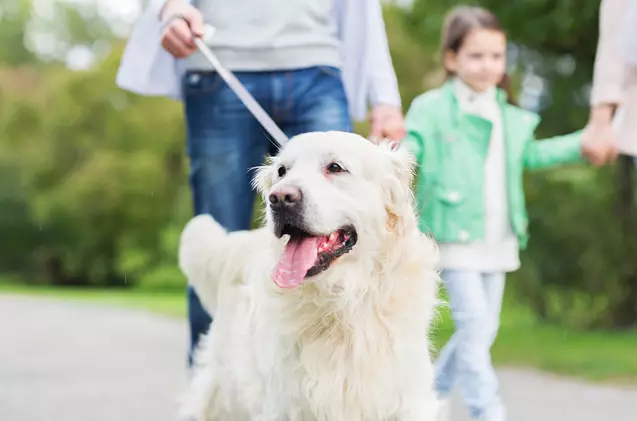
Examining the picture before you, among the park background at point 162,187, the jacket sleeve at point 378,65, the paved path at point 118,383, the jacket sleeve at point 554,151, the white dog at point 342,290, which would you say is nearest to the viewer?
the white dog at point 342,290

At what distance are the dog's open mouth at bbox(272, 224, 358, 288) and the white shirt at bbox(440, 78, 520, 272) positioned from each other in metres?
1.74

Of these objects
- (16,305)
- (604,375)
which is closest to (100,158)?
(16,305)

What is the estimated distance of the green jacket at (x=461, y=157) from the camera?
473cm

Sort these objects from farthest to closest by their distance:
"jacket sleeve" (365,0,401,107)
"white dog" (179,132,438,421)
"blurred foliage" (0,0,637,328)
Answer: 1. "blurred foliage" (0,0,637,328)
2. "jacket sleeve" (365,0,401,107)
3. "white dog" (179,132,438,421)

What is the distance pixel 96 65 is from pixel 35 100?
3429mm

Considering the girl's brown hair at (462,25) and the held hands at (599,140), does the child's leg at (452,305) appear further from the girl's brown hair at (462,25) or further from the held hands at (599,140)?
the girl's brown hair at (462,25)

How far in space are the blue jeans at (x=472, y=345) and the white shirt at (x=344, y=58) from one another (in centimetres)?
98

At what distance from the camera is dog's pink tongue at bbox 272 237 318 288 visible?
117 inches

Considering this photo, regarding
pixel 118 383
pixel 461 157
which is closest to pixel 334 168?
pixel 461 157

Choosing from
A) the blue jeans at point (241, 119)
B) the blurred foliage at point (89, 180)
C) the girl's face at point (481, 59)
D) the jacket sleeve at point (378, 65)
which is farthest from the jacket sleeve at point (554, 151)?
the blurred foliage at point (89, 180)

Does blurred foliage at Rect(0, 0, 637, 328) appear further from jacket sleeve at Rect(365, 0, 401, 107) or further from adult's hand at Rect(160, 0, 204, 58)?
adult's hand at Rect(160, 0, 204, 58)

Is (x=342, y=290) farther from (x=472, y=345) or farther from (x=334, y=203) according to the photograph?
(x=472, y=345)

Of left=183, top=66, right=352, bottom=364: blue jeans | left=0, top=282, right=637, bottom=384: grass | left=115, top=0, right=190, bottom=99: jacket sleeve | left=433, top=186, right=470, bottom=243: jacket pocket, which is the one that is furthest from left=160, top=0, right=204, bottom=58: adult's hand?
left=0, top=282, right=637, bottom=384: grass

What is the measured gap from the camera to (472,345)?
459 cm
